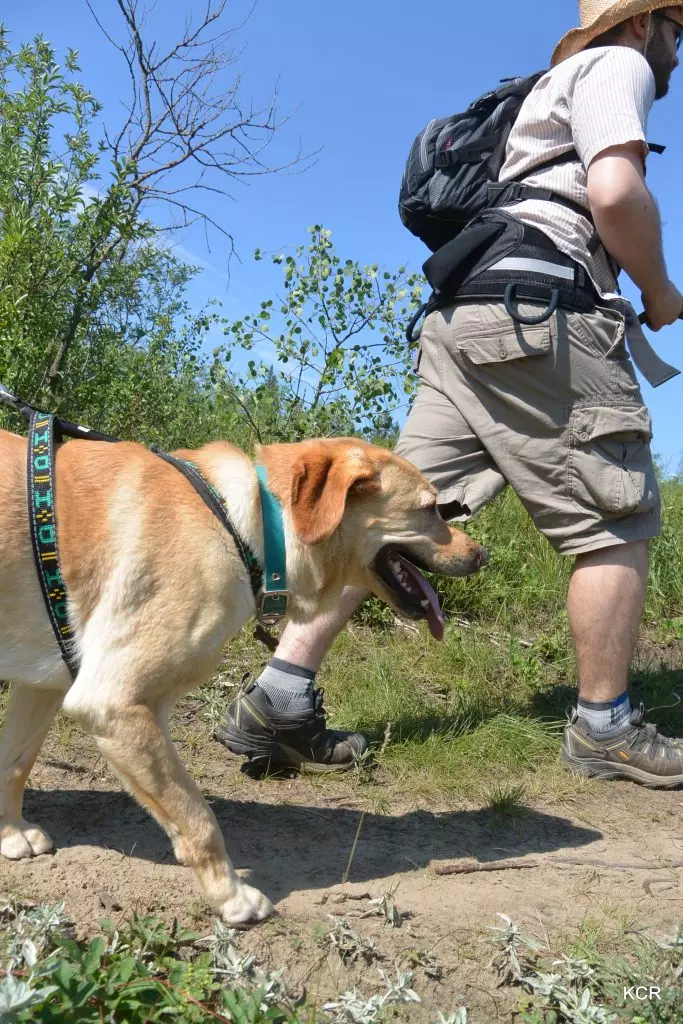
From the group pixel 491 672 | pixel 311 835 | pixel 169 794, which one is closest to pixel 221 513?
pixel 169 794

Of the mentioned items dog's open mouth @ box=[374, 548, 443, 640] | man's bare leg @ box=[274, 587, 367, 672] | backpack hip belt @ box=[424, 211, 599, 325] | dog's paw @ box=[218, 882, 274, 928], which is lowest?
dog's paw @ box=[218, 882, 274, 928]

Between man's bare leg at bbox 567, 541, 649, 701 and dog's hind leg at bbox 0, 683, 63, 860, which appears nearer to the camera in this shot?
dog's hind leg at bbox 0, 683, 63, 860

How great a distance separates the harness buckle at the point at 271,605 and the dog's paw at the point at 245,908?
0.76 meters

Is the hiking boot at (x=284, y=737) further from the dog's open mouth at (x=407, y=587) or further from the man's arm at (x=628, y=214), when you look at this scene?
the man's arm at (x=628, y=214)

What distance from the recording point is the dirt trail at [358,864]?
2188mm

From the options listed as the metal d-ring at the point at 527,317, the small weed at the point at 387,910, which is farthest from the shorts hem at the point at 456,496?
the small weed at the point at 387,910

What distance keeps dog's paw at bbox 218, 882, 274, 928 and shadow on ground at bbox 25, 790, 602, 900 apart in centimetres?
17

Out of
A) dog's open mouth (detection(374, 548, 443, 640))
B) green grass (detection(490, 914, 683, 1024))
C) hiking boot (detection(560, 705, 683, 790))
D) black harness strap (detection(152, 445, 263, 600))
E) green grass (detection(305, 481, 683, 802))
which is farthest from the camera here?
green grass (detection(305, 481, 683, 802))

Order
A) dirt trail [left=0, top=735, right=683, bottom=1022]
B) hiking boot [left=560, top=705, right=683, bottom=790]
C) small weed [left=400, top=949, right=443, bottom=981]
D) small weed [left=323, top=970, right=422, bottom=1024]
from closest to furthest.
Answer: small weed [left=323, top=970, right=422, bottom=1024] → small weed [left=400, top=949, right=443, bottom=981] → dirt trail [left=0, top=735, right=683, bottom=1022] → hiking boot [left=560, top=705, right=683, bottom=790]

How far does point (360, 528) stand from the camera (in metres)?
2.71

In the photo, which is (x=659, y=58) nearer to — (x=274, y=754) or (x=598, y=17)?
(x=598, y=17)

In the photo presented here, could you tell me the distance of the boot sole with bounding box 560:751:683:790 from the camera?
11.0 feet

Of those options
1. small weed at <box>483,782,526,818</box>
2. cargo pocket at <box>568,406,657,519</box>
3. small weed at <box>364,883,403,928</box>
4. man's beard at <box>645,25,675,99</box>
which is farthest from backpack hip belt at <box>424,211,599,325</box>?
small weed at <box>364,883,403,928</box>

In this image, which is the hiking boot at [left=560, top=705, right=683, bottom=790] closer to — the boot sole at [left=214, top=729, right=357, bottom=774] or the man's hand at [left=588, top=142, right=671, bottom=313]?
the boot sole at [left=214, top=729, right=357, bottom=774]
